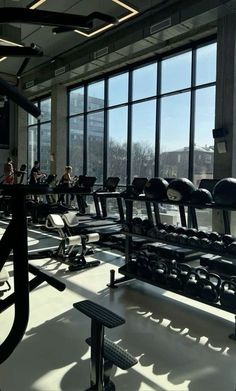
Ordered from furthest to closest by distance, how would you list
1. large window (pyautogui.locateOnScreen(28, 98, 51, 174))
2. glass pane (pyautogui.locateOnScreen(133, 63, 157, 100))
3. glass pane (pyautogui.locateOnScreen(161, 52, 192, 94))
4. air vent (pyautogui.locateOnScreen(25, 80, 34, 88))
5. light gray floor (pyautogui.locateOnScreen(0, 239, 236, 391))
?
1. large window (pyautogui.locateOnScreen(28, 98, 51, 174))
2. air vent (pyautogui.locateOnScreen(25, 80, 34, 88))
3. glass pane (pyautogui.locateOnScreen(133, 63, 157, 100))
4. glass pane (pyautogui.locateOnScreen(161, 52, 192, 94))
5. light gray floor (pyautogui.locateOnScreen(0, 239, 236, 391))

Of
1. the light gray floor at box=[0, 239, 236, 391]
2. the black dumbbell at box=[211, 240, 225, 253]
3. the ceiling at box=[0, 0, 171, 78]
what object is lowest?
the light gray floor at box=[0, 239, 236, 391]

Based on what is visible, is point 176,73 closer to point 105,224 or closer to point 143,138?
point 143,138

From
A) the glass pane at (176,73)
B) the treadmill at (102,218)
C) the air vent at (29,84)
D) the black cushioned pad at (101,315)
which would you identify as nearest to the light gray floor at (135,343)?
the black cushioned pad at (101,315)

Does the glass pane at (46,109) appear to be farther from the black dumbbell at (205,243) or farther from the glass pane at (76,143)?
the black dumbbell at (205,243)

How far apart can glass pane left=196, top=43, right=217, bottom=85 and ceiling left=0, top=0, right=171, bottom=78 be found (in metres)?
1.31

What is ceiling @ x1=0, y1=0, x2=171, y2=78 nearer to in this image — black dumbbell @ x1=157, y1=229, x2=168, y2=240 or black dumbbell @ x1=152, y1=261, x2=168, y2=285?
black dumbbell @ x1=157, y1=229, x2=168, y2=240

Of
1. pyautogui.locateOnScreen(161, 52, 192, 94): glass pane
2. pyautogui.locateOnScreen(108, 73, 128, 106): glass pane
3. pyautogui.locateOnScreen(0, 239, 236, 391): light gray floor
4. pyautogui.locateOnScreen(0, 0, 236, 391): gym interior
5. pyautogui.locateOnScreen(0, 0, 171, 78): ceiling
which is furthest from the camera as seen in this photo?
pyautogui.locateOnScreen(108, 73, 128, 106): glass pane

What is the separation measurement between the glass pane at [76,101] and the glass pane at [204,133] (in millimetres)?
4549

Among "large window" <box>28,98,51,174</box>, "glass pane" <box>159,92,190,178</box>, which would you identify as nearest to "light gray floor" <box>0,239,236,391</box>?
"glass pane" <box>159,92,190,178</box>

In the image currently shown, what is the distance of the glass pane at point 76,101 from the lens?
10709 mm

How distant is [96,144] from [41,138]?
3.30 m

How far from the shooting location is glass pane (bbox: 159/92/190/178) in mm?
7473

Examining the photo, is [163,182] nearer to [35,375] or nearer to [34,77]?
[35,375]

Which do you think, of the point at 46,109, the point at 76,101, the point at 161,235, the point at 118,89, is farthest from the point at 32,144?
the point at 161,235
